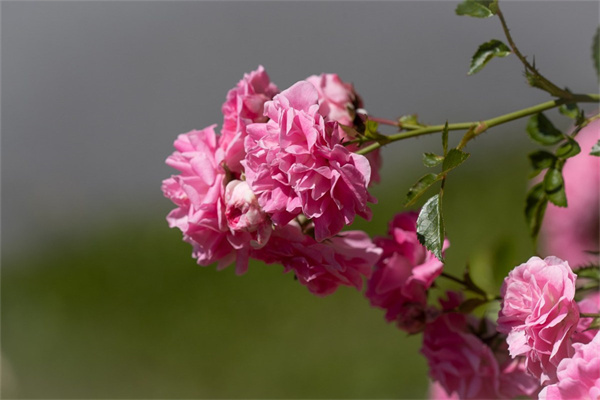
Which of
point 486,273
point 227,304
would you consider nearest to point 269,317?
point 227,304

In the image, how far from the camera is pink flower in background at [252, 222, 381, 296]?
399 mm

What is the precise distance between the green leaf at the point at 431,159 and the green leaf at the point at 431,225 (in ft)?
0.07

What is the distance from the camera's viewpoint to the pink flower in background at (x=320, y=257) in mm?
399

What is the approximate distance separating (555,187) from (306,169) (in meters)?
Result: 0.18

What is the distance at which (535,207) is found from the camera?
46 centimetres

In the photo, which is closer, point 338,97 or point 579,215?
point 338,97

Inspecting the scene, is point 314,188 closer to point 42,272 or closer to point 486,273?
point 486,273

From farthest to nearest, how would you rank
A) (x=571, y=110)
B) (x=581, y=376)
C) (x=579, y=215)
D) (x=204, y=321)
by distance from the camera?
(x=204, y=321), (x=579, y=215), (x=571, y=110), (x=581, y=376)

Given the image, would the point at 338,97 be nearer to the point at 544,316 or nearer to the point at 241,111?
the point at 241,111

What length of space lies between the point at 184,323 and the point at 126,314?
0.23 m

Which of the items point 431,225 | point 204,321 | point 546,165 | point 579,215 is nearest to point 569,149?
point 546,165

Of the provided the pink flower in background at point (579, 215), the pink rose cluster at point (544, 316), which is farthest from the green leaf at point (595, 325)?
the pink flower in background at point (579, 215)

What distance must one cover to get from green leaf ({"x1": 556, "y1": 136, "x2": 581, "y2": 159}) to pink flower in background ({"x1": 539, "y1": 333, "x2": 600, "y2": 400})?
14 centimetres

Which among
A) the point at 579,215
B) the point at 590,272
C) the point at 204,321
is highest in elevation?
the point at 590,272
